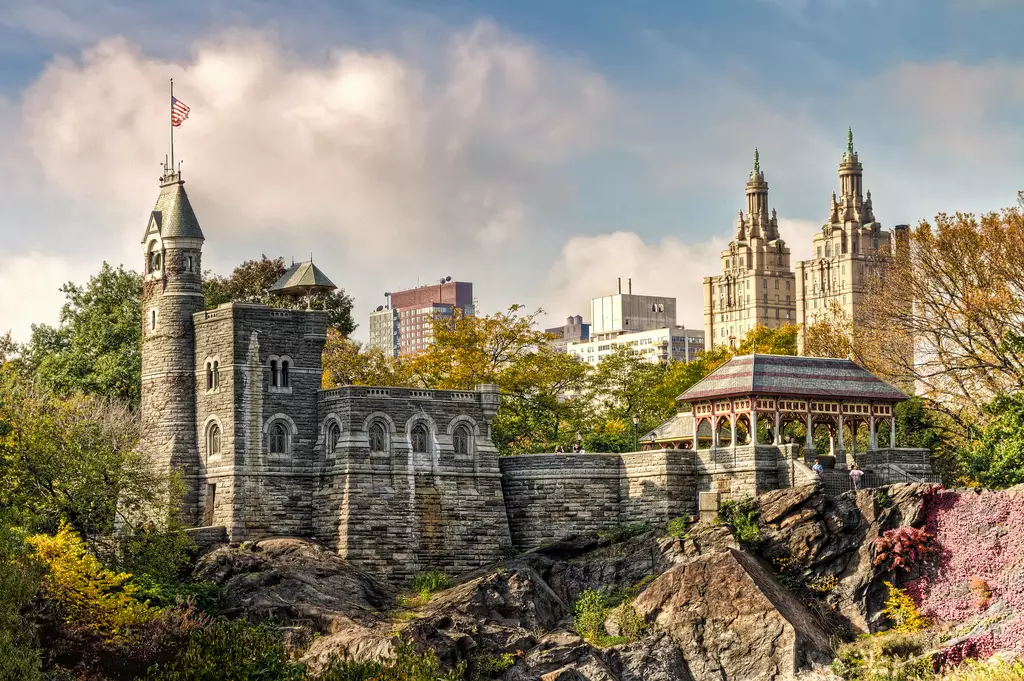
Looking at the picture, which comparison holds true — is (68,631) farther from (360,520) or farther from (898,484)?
(898,484)

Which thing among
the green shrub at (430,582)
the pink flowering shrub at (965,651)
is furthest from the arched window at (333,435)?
the pink flowering shrub at (965,651)

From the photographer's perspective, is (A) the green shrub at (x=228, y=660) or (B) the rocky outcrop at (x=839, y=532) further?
(B) the rocky outcrop at (x=839, y=532)

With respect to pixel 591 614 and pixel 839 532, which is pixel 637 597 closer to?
pixel 591 614

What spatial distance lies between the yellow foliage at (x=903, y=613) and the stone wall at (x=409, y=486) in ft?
46.6

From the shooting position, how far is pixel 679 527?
202 ft

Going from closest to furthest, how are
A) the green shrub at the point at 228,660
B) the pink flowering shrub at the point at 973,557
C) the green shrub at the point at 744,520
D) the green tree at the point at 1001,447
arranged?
the green shrub at the point at 228,660 → the pink flowering shrub at the point at 973,557 → the green shrub at the point at 744,520 → the green tree at the point at 1001,447

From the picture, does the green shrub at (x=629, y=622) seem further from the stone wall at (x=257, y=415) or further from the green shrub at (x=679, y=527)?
the stone wall at (x=257, y=415)

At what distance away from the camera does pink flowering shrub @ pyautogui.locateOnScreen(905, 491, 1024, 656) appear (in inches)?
2261

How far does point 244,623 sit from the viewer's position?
52438 millimetres

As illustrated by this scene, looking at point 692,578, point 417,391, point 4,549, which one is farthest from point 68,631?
point 692,578

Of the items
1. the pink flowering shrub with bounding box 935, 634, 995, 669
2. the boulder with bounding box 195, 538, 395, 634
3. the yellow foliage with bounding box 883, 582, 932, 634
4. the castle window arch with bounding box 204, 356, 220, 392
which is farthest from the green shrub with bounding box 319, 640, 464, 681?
the yellow foliage with bounding box 883, 582, 932, 634

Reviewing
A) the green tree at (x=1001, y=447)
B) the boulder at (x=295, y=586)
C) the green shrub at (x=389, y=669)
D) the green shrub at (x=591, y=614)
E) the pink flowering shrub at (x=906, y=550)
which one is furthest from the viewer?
the green tree at (x=1001, y=447)

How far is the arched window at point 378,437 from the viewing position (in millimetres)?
62156

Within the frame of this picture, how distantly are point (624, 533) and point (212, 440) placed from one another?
15742 mm
